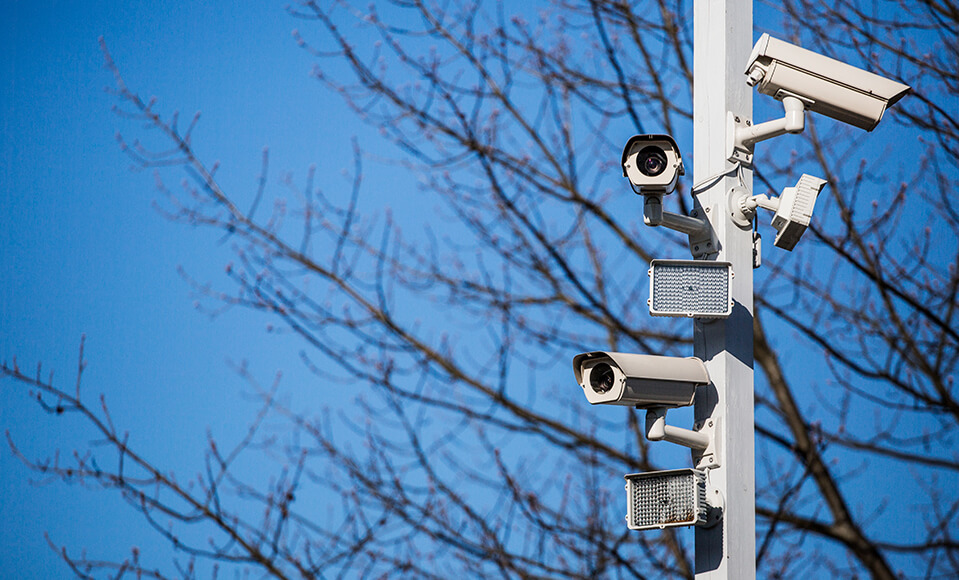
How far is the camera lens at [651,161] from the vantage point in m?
3.45

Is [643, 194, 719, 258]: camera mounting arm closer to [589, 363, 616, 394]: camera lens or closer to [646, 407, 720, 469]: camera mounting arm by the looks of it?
[589, 363, 616, 394]: camera lens

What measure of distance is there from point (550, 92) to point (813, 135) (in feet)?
6.10

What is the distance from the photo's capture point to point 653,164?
11.4 feet

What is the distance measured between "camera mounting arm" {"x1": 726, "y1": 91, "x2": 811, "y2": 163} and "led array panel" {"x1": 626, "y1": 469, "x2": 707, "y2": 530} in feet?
3.64

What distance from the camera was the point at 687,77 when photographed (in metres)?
7.69

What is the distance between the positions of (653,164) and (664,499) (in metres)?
1.04

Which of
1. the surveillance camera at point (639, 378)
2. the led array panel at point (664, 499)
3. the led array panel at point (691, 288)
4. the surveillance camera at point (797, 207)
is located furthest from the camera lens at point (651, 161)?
the led array panel at point (664, 499)

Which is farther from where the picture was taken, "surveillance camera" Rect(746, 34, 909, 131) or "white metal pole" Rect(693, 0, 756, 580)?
"surveillance camera" Rect(746, 34, 909, 131)

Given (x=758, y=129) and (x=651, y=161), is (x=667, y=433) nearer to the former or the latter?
(x=651, y=161)

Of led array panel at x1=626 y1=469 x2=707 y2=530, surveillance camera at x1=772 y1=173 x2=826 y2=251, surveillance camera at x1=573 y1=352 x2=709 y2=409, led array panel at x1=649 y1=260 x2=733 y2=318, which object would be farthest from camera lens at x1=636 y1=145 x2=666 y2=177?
led array panel at x1=626 y1=469 x2=707 y2=530

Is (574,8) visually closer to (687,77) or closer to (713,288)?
(687,77)

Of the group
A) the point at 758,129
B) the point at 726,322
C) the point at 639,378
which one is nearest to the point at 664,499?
the point at 639,378

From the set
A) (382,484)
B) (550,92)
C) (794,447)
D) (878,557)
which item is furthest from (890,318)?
(382,484)

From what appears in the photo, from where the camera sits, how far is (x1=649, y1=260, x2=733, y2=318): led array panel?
3.43 metres
